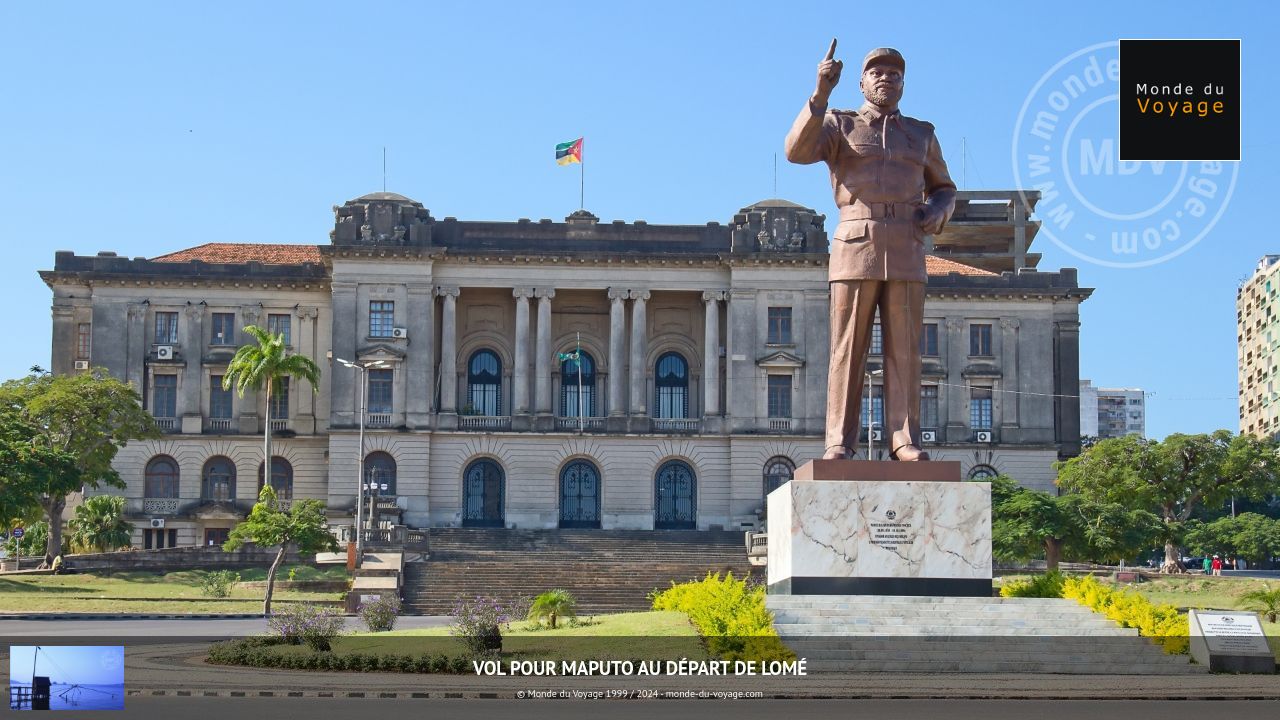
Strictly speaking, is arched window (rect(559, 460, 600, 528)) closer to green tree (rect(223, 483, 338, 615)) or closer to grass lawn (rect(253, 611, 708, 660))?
green tree (rect(223, 483, 338, 615))

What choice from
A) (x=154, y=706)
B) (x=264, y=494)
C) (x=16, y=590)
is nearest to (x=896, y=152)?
(x=154, y=706)

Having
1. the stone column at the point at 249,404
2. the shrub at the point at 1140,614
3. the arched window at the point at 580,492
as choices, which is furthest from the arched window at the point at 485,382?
the shrub at the point at 1140,614

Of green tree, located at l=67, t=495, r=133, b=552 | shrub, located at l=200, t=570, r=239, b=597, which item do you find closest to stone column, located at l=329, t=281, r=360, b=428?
green tree, located at l=67, t=495, r=133, b=552

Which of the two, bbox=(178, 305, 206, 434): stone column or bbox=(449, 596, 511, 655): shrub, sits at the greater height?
bbox=(178, 305, 206, 434): stone column

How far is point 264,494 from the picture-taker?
64.8 meters

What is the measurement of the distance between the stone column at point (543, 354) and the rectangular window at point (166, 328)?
48.2ft

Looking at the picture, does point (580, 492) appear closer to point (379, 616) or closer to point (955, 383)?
point (955, 383)

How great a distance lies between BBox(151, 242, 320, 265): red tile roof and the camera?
7731 centimetres

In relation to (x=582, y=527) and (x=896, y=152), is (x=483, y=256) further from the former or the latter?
(x=896, y=152)

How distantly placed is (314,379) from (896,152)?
1898 inches

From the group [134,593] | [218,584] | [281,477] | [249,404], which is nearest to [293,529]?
[218,584]

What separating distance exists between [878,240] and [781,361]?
152 ft

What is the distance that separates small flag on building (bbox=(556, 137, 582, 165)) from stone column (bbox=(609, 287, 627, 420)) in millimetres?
5267

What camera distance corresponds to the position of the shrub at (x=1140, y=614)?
25344 millimetres
